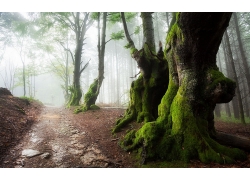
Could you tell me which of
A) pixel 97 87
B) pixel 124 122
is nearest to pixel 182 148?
pixel 124 122

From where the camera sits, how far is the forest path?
147 inches

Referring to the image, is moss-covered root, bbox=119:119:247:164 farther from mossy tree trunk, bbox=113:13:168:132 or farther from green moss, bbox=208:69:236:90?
mossy tree trunk, bbox=113:13:168:132

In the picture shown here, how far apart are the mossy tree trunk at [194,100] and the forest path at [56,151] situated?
112 cm

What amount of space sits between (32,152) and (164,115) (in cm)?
408

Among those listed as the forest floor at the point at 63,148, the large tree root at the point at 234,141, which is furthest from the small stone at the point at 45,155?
the large tree root at the point at 234,141

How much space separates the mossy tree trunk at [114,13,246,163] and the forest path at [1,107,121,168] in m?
1.12

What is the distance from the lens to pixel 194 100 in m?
3.87

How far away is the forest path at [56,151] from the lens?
12.2 ft

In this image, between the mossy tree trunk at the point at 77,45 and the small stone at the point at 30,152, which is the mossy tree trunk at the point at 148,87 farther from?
the mossy tree trunk at the point at 77,45

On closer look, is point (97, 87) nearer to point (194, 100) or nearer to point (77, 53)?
point (77, 53)

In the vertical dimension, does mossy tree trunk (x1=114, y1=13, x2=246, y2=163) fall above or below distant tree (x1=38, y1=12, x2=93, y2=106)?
below

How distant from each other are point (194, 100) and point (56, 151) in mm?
4281

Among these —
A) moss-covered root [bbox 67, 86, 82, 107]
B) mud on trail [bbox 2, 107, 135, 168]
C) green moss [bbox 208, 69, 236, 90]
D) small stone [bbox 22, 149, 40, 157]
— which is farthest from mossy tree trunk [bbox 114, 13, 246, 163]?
moss-covered root [bbox 67, 86, 82, 107]
